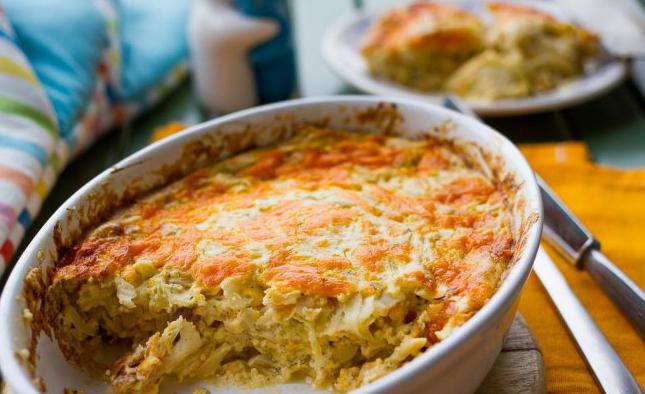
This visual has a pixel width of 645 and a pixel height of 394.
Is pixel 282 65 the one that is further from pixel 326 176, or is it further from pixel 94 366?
pixel 94 366

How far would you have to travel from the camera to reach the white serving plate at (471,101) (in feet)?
7.43

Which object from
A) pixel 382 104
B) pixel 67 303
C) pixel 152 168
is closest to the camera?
pixel 67 303

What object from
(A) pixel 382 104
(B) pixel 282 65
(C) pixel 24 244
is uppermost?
(A) pixel 382 104

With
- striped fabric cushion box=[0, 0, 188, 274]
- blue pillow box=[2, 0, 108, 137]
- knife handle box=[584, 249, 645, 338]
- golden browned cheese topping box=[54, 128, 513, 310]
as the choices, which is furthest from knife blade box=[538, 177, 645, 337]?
blue pillow box=[2, 0, 108, 137]

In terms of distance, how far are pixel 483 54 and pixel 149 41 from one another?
1.19 m

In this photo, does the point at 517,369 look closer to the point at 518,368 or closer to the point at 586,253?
the point at 518,368

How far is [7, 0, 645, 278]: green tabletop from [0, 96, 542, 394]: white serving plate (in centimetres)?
54

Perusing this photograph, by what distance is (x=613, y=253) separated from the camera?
5.79 feet

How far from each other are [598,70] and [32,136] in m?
1.81

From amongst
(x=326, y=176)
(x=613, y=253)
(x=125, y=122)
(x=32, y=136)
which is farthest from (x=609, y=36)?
(x=32, y=136)

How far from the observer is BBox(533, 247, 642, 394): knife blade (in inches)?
50.8

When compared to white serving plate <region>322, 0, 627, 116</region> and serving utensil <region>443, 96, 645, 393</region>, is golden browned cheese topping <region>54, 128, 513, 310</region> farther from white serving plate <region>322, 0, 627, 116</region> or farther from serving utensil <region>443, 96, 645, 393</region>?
white serving plate <region>322, 0, 627, 116</region>

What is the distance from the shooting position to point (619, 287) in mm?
1530

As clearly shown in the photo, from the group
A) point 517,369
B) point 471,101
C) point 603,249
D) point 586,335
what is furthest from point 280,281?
point 471,101
